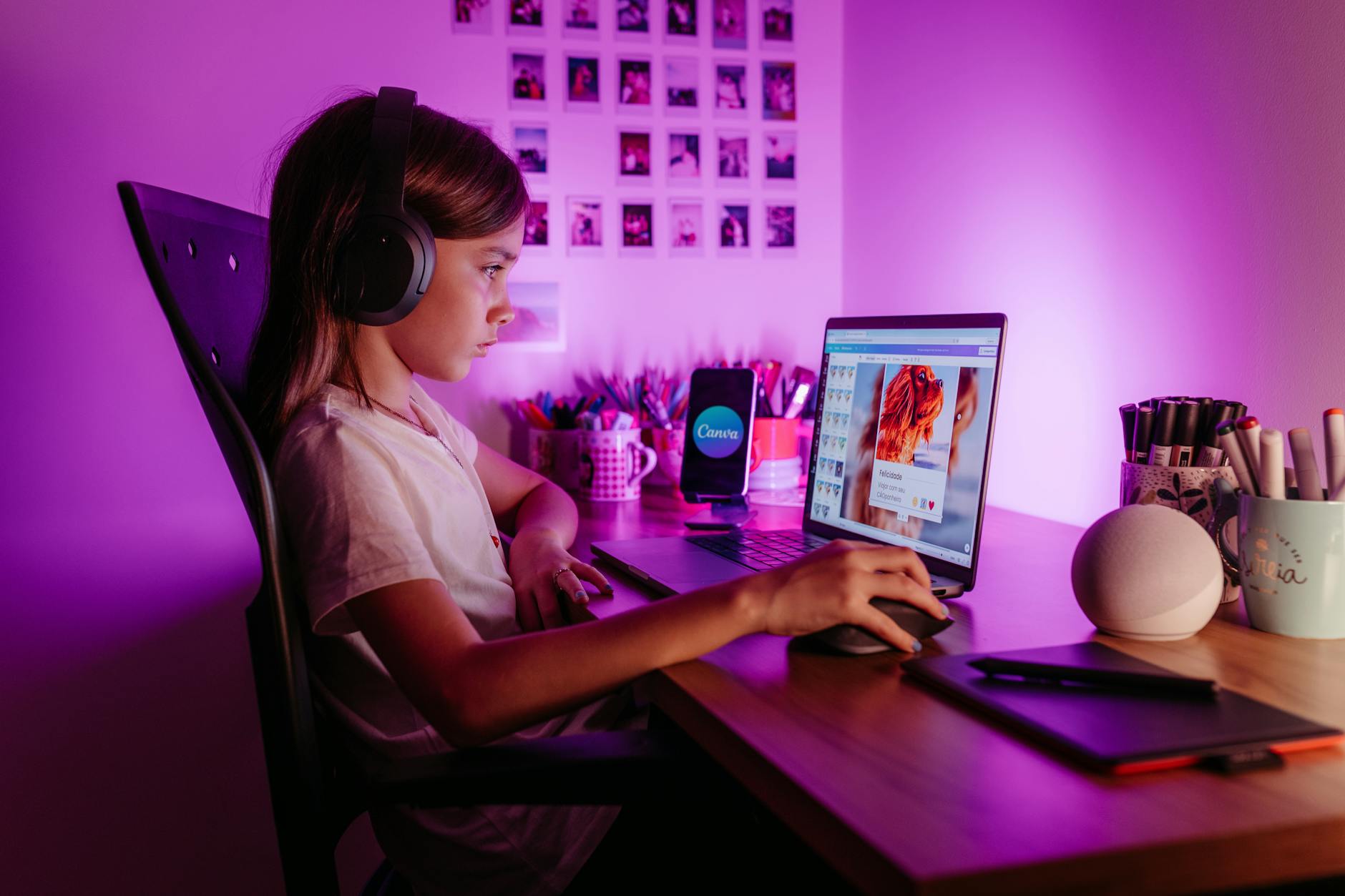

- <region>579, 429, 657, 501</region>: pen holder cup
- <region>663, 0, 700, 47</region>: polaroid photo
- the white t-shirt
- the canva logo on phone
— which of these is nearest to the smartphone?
the canva logo on phone

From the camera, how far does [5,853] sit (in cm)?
136

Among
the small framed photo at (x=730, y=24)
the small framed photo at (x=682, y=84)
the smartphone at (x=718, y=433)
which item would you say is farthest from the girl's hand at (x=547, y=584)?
the small framed photo at (x=730, y=24)

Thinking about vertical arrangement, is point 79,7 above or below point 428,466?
above

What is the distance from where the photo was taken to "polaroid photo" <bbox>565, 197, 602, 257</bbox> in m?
1.60

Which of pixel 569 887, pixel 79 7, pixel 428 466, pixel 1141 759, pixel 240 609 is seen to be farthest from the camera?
pixel 240 609

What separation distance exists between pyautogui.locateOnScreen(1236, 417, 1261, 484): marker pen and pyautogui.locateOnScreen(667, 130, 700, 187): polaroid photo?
105 cm

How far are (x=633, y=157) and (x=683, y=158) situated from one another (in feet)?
0.28

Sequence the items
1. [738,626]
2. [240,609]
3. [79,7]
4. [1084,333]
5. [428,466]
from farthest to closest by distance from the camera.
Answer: [240,609] → [79,7] → [1084,333] → [428,466] → [738,626]

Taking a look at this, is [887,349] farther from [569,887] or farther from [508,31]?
[508,31]

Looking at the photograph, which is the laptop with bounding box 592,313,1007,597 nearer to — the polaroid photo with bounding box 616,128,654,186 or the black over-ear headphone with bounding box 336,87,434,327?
the black over-ear headphone with bounding box 336,87,434,327

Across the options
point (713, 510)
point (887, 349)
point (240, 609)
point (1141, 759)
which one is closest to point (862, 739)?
point (1141, 759)

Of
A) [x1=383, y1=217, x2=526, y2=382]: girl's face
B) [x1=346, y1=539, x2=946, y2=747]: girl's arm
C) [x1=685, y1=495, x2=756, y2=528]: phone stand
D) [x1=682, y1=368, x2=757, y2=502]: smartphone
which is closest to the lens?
[x1=346, y1=539, x2=946, y2=747]: girl's arm

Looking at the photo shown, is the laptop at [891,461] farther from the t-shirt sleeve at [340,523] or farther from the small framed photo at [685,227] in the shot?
the small framed photo at [685,227]

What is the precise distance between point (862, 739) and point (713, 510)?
31.2 inches
